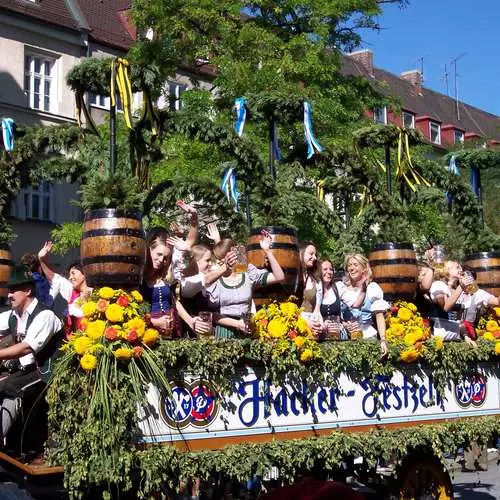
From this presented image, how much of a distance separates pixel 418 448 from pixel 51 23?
803 inches

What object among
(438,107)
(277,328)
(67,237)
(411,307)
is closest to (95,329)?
(277,328)

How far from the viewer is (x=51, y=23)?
80.1ft

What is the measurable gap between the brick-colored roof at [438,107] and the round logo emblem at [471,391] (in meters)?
34.1

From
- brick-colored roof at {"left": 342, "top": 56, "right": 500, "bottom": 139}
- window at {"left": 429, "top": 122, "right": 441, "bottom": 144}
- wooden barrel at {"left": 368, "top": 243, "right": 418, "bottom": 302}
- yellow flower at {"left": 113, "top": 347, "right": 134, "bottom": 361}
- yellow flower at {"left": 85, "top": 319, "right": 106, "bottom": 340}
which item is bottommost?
yellow flower at {"left": 113, "top": 347, "right": 134, "bottom": 361}

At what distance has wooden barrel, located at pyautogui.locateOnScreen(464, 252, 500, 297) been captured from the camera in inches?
346

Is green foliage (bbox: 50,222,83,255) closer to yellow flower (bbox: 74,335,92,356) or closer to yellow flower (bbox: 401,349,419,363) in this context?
yellow flower (bbox: 401,349,419,363)

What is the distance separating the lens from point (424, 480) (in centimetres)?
709

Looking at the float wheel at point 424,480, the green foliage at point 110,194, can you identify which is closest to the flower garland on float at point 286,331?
the green foliage at point 110,194

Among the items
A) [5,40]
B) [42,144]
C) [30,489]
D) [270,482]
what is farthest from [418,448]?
[5,40]

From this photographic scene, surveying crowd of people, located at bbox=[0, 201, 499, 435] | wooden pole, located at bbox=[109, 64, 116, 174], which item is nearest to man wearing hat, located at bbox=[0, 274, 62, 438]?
crowd of people, located at bbox=[0, 201, 499, 435]

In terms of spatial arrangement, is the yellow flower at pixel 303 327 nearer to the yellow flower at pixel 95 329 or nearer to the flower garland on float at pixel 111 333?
the flower garland on float at pixel 111 333

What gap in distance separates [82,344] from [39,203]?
1987 centimetres

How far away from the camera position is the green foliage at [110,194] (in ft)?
18.0

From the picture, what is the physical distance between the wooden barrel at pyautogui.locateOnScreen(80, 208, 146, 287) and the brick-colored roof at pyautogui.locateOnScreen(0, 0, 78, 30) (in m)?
19.6
